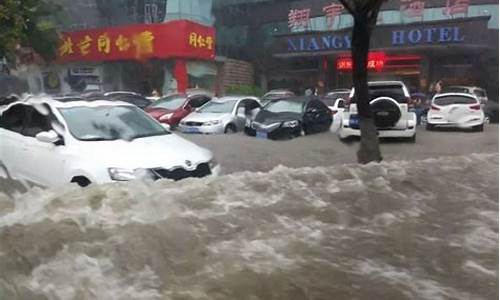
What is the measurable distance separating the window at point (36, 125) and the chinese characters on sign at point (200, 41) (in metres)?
0.98

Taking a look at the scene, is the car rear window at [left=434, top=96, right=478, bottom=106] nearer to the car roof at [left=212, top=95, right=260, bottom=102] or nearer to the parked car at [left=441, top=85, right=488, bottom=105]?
the parked car at [left=441, top=85, right=488, bottom=105]

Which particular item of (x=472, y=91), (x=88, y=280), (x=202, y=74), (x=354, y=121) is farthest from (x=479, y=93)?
(x=88, y=280)

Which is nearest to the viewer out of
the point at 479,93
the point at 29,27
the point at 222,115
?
the point at 479,93

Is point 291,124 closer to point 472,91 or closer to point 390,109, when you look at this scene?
point 390,109

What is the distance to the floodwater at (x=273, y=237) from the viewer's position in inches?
127

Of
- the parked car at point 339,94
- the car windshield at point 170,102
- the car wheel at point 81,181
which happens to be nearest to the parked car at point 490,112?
the parked car at point 339,94

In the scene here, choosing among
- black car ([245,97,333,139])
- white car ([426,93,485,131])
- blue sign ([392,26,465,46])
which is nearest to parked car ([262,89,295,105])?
black car ([245,97,333,139])

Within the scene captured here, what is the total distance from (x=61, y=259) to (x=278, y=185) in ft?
4.29

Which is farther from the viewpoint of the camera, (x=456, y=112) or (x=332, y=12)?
(x=332, y=12)

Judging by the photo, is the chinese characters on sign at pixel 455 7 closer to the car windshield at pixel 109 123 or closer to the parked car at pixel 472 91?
the parked car at pixel 472 91

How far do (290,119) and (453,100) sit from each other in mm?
866

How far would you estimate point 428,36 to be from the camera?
3.11m

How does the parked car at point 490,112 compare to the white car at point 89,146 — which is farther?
the white car at point 89,146

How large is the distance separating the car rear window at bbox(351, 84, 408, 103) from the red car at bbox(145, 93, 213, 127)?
38.3 inches
